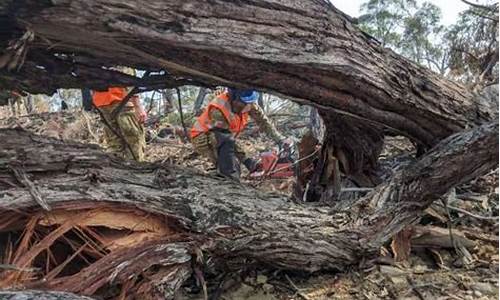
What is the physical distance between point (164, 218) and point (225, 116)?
7.35ft

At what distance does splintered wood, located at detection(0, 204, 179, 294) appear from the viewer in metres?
2.31

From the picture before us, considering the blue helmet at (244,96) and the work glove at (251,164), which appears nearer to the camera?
the blue helmet at (244,96)

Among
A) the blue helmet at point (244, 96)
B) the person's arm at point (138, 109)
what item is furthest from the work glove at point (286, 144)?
the person's arm at point (138, 109)

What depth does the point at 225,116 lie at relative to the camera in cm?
484

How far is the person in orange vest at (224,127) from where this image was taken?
4.81 m

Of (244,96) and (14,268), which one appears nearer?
(14,268)

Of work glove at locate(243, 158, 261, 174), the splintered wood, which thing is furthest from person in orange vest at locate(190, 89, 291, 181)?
the splintered wood

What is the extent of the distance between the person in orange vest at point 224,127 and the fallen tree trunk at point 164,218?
1.72 m

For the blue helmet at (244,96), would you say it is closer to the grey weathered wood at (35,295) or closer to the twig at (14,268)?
the twig at (14,268)

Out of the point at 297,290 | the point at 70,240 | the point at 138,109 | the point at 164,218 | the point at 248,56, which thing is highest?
the point at 248,56

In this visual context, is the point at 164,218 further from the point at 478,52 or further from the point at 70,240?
the point at 478,52

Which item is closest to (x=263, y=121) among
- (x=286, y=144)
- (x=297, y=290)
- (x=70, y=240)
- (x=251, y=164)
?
(x=286, y=144)

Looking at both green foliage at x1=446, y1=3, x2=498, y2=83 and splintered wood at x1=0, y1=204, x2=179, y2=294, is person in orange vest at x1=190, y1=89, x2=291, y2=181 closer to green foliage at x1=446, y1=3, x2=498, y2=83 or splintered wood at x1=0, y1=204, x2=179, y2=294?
green foliage at x1=446, y1=3, x2=498, y2=83

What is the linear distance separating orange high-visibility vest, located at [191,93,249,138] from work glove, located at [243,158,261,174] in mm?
488
